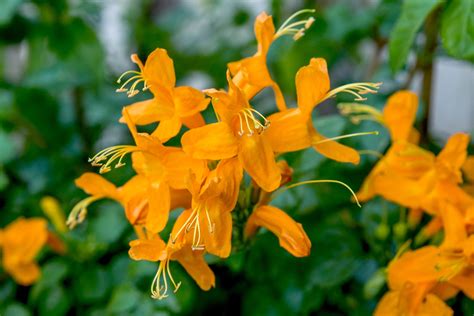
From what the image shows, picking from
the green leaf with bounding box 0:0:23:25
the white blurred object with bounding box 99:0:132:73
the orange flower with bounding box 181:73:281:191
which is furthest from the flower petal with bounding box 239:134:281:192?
the white blurred object with bounding box 99:0:132:73

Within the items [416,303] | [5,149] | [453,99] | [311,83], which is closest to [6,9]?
[5,149]

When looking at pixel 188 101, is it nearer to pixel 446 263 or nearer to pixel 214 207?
pixel 214 207

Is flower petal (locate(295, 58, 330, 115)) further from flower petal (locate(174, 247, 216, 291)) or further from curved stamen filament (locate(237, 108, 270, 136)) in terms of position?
flower petal (locate(174, 247, 216, 291))

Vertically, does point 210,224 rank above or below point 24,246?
above

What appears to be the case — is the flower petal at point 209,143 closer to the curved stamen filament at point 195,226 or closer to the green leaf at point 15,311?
the curved stamen filament at point 195,226

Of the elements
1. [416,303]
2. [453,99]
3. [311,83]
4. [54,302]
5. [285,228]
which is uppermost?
[311,83]

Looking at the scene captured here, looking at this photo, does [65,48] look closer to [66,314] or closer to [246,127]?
[66,314]
